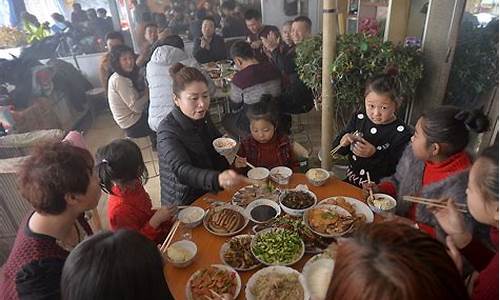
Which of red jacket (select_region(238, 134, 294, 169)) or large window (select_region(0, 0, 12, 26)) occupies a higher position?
large window (select_region(0, 0, 12, 26))

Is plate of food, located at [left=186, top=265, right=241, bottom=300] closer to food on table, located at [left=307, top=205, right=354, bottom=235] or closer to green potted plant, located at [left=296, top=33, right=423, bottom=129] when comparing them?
food on table, located at [left=307, top=205, right=354, bottom=235]

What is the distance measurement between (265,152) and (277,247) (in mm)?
1167


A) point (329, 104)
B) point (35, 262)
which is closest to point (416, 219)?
point (329, 104)

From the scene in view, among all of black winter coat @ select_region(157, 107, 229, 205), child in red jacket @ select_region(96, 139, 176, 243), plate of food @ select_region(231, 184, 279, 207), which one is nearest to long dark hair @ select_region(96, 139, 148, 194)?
child in red jacket @ select_region(96, 139, 176, 243)

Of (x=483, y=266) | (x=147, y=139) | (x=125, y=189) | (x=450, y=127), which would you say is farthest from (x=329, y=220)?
(x=147, y=139)

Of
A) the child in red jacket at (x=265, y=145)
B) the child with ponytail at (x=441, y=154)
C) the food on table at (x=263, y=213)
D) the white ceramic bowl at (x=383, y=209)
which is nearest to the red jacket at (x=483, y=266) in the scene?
the child with ponytail at (x=441, y=154)

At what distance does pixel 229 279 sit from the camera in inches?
62.1

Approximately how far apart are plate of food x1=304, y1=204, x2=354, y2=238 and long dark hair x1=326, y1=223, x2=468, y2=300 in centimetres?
94

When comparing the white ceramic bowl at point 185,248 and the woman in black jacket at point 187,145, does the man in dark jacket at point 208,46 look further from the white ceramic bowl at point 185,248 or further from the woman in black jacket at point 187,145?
the white ceramic bowl at point 185,248

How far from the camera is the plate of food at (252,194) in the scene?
7.02ft

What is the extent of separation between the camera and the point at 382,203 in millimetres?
1953

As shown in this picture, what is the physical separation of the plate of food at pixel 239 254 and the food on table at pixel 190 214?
0.88 ft

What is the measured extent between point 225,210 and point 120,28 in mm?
5797

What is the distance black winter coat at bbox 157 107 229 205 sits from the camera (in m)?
2.06
